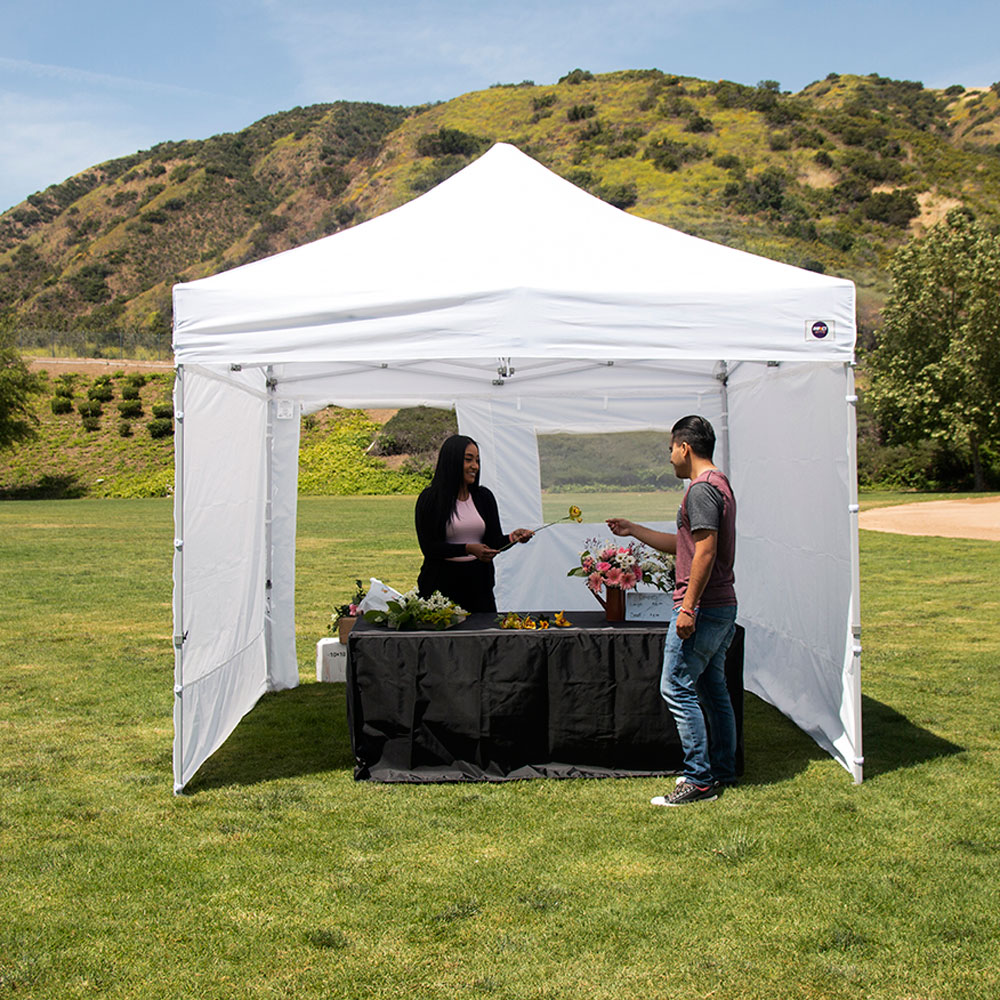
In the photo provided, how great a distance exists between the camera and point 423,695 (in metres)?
5.16

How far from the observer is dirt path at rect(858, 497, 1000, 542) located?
21.1 metres

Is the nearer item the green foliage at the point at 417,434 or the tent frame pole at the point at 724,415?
the tent frame pole at the point at 724,415

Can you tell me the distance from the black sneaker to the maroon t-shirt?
88 cm

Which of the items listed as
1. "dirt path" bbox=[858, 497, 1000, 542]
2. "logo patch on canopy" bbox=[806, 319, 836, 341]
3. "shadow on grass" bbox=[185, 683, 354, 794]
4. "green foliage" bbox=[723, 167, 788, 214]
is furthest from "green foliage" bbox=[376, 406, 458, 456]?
A: "green foliage" bbox=[723, 167, 788, 214]

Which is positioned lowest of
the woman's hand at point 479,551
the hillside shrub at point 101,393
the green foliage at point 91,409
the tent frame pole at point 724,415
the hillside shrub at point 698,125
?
the woman's hand at point 479,551

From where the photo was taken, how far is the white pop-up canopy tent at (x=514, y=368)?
492 cm

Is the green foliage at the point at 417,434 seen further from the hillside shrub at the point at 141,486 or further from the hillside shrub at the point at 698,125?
the hillside shrub at the point at 698,125

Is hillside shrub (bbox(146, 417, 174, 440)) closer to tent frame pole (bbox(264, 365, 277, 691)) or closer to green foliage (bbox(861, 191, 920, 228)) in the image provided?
tent frame pole (bbox(264, 365, 277, 691))

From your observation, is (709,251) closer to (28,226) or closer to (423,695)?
(423,695)

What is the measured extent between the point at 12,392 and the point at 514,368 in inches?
1510

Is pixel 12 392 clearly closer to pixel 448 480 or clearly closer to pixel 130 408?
pixel 130 408

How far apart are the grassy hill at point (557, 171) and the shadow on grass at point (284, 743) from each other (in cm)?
5009

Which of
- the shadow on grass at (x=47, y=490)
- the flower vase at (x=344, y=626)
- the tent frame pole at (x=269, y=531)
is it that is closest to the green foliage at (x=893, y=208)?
the shadow on grass at (x=47, y=490)

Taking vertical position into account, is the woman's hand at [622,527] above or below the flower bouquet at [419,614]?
above
